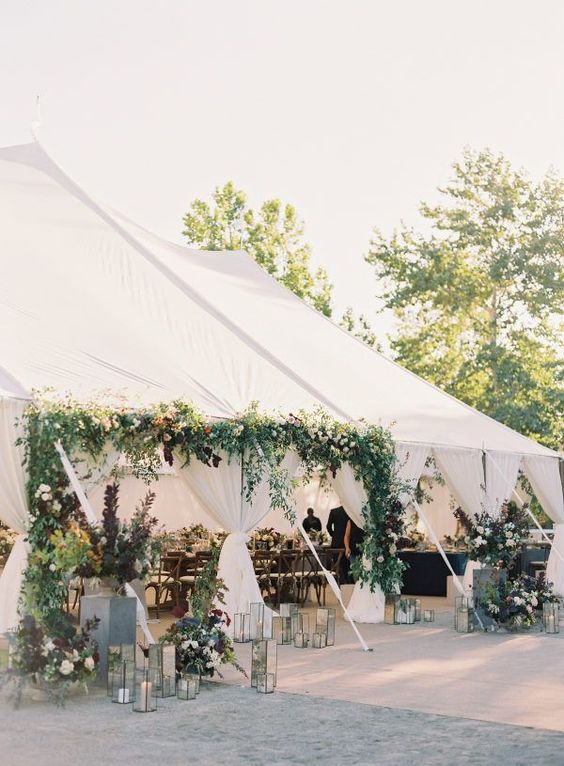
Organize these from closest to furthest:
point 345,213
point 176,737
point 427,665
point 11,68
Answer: point 176,737, point 427,665, point 11,68, point 345,213

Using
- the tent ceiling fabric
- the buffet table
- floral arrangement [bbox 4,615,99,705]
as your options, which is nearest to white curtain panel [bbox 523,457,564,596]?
the tent ceiling fabric

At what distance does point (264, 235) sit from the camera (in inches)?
1457

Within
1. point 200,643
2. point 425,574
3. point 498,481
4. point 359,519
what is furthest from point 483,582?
point 425,574

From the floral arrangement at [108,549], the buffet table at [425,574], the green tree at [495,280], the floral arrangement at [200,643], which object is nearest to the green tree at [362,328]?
the green tree at [495,280]

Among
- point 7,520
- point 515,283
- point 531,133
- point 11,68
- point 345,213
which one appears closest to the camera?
point 7,520

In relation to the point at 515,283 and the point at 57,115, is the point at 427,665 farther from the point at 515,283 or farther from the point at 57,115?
the point at 515,283

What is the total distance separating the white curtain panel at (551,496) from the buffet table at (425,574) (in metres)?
1.74

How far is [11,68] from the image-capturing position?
10.4m

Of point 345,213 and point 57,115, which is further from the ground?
point 345,213

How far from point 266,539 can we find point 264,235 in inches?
908

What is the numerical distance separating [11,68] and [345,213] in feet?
40.4

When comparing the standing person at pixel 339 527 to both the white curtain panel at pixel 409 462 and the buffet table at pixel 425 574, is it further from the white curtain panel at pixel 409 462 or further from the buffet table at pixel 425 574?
the white curtain panel at pixel 409 462

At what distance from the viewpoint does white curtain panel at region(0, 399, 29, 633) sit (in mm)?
8242

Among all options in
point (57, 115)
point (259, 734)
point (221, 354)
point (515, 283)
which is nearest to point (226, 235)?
point (515, 283)
